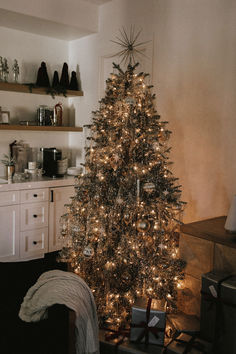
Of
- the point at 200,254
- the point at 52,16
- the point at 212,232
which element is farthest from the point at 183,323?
the point at 52,16

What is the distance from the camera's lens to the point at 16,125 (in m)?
3.87

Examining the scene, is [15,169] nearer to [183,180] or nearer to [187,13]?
[183,180]

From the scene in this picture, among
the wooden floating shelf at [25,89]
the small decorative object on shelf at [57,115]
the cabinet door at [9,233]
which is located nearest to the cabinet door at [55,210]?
the cabinet door at [9,233]

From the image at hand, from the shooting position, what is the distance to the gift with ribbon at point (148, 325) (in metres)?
2.00

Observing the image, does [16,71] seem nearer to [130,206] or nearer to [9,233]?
[9,233]

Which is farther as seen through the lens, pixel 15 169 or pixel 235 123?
pixel 15 169

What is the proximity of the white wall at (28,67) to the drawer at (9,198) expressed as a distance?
58 cm

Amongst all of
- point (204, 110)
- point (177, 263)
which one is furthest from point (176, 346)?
point (204, 110)

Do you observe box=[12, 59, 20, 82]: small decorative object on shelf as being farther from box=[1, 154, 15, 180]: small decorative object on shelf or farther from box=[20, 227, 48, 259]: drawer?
box=[20, 227, 48, 259]: drawer

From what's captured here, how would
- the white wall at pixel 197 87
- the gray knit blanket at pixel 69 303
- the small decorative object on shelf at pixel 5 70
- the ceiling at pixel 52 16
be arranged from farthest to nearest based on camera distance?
the small decorative object on shelf at pixel 5 70
the ceiling at pixel 52 16
the white wall at pixel 197 87
the gray knit blanket at pixel 69 303

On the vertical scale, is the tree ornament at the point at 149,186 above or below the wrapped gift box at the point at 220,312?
above

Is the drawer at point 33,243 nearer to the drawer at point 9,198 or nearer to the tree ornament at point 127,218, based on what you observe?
the drawer at point 9,198

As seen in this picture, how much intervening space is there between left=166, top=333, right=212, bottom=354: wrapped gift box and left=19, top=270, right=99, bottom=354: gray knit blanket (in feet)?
1.52

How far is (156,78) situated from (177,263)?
1.83m
